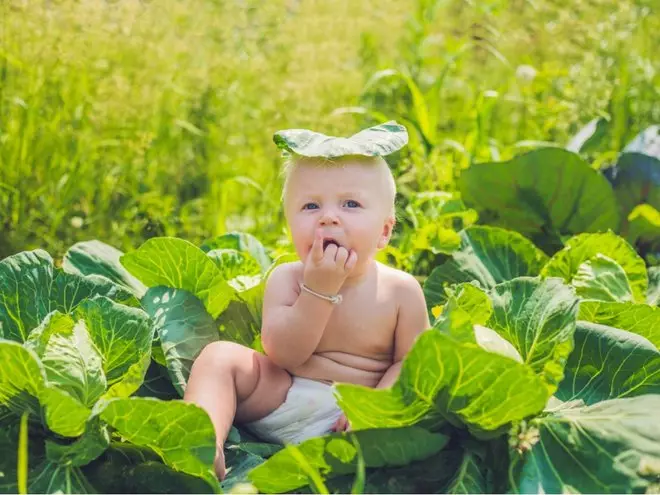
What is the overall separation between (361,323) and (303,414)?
0.73ft

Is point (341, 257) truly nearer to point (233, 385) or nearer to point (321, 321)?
point (321, 321)

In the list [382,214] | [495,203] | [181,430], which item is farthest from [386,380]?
[495,203]

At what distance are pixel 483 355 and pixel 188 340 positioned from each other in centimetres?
79

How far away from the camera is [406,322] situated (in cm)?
214

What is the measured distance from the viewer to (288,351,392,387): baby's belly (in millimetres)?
2146

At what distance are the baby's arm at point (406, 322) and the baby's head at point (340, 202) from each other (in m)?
0.11

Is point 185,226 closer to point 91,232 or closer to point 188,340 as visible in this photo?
point 91,232

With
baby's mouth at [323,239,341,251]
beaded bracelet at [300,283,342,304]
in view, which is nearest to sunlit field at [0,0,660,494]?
beaded bracelet at [300,283,342,304]

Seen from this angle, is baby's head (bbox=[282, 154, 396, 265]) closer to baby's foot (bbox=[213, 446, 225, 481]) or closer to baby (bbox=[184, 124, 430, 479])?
baby (bbox=[184, 124, 430, 479])

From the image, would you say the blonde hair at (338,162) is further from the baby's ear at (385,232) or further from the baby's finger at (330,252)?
the baby's finger at (330,252)

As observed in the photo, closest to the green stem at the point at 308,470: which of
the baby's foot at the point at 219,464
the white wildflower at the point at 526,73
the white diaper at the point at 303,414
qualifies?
the baby's foot at the point at 219,464

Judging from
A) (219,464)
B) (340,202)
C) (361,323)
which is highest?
(340,202)

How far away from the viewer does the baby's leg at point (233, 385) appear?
202 cm

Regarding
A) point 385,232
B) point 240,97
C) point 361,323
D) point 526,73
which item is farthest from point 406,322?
point 526,73
